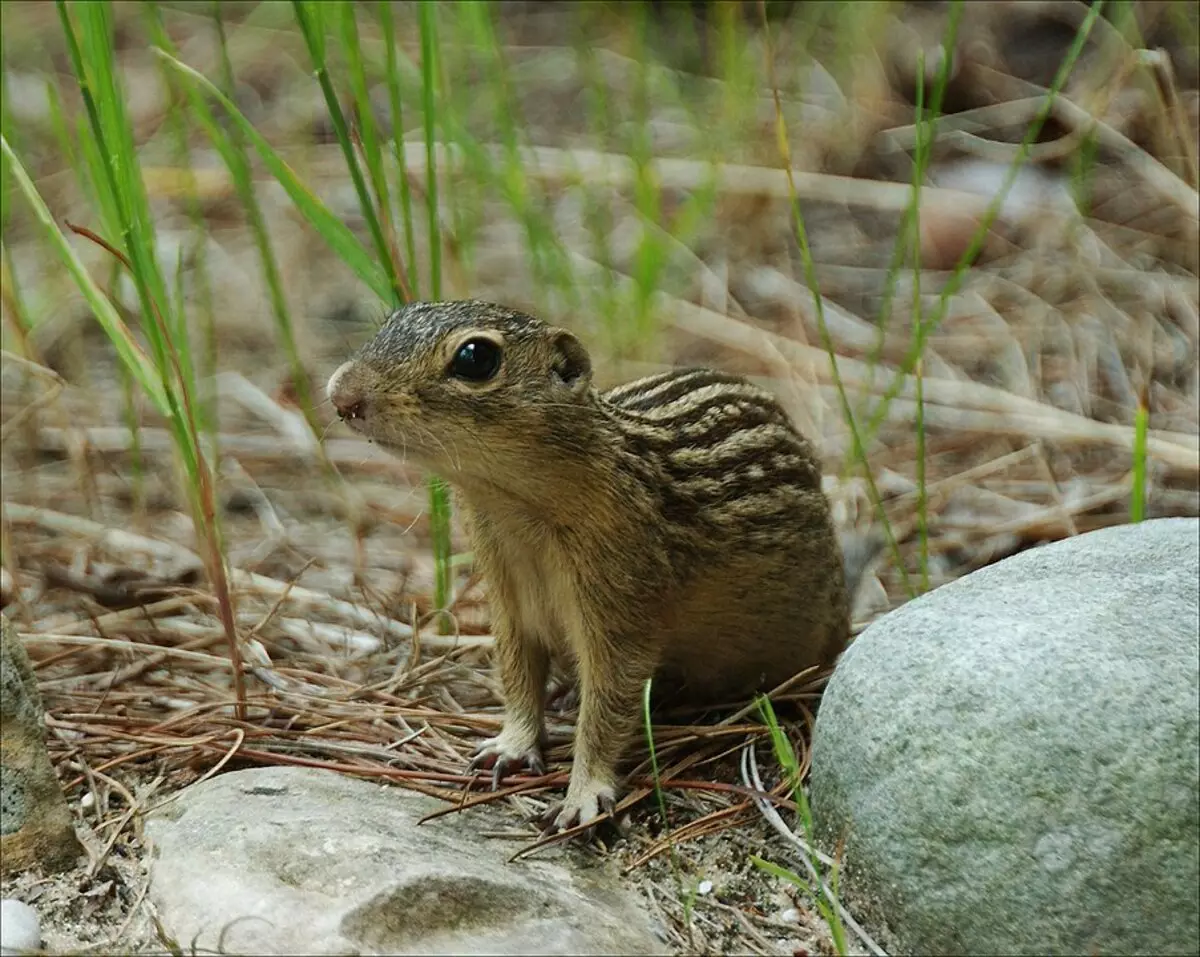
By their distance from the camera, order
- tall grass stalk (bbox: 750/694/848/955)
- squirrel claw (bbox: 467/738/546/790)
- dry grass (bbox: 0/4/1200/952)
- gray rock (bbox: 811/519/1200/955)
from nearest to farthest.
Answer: gray rock (bbox: 811/519/1200/955) → tall grass stalk (bbox: 750/694/848/955) → squirrel claw (bbox: 467/738/546/790) → dry grass (bbox: 0/4/1200/952)

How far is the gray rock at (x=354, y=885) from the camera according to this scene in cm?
264

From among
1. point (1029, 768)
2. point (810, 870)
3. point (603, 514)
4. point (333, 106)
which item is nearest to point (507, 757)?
point (603, 514)

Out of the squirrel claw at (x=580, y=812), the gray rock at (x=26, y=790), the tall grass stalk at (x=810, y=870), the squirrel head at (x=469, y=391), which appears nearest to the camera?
the tall grass stalk at (x=810, y=870)

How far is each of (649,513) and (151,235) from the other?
4.96ft

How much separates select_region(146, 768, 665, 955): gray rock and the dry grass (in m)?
0.18

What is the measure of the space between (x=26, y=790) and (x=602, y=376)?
2.99m

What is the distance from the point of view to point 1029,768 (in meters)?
2.66

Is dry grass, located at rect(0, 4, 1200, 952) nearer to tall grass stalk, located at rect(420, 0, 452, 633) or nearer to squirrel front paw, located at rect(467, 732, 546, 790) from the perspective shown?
squirrel front paw, located at rect(467, 732, 546, 790)

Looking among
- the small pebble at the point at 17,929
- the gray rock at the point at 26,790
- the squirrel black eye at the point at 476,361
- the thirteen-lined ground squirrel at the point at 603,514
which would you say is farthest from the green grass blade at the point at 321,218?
the small pebble at the point at 17,929

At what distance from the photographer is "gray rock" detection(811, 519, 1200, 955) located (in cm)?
256

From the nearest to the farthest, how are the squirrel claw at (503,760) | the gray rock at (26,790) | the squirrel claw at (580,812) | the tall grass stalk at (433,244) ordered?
the gray rock at (26,790) < the squirrel claw at (580,812) < the squirrel claw at (503,760) < the tall grass stalk at (433,244)

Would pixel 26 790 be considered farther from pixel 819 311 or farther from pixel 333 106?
pixel 819 311

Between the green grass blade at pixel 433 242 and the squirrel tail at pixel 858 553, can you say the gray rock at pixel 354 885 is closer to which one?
the green grass blade at pixel 433 242

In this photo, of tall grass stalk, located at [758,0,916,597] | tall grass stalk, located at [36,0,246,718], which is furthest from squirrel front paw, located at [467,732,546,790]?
tall grass stalk, located at [758,0,916,597]
